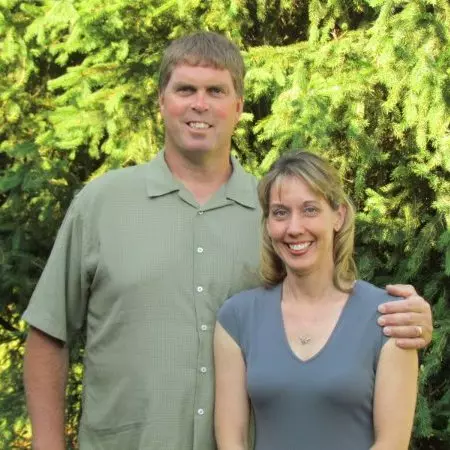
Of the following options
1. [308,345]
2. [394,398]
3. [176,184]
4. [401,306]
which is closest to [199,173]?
[176,184]

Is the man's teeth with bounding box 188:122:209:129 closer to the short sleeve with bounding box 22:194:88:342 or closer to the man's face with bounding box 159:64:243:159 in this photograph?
the man's face with bounding box 159:64:243:159

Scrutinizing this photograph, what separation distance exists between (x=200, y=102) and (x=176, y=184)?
0.91 feet

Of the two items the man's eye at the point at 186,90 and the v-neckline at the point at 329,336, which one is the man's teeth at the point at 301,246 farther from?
the man's eye at the point at 186,90

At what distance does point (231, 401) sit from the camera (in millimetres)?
2625

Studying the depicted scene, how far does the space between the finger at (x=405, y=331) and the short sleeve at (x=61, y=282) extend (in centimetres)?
96

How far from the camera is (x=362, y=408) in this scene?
250 cm

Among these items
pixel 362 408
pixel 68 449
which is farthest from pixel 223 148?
pixel 68 449

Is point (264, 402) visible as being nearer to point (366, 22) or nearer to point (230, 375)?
point (230, 375)

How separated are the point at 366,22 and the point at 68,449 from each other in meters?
3.13

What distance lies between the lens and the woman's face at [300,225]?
8.57ft

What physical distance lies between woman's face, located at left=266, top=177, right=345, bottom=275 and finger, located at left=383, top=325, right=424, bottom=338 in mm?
300

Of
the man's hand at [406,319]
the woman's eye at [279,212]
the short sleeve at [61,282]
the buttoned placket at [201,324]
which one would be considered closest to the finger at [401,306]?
the man's hand at [406,319]

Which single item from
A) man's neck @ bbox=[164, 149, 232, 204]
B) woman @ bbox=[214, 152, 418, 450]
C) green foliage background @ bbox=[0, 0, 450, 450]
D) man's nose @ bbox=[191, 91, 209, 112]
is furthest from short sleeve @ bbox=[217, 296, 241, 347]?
green foliage background @ bbox=[0, 0, 450, 450]

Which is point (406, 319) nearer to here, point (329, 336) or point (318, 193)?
point (329, 336)
